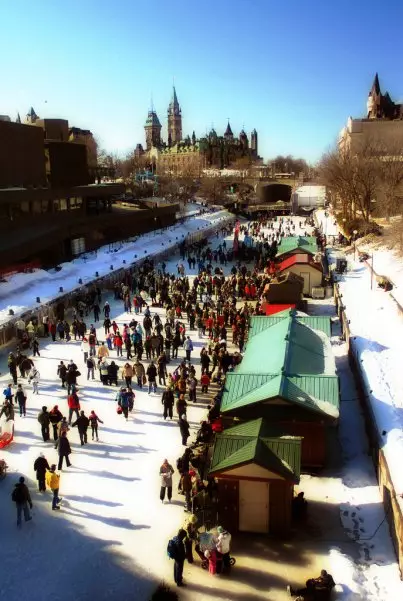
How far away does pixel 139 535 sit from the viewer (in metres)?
9.10

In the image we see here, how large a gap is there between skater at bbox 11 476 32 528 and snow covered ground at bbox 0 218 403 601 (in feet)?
0.60

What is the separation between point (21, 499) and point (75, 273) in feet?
68.1

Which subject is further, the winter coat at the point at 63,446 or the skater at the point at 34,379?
the skater at the point at 34,379

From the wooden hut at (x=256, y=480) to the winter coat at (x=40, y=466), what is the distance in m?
3.06

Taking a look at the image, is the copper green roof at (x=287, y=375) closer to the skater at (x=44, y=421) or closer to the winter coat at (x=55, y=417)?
the winter coat at (x=55, y=417)

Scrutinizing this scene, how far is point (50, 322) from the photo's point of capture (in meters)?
20.3

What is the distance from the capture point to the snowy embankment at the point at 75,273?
2306 cm

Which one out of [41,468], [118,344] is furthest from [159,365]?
[41,468]

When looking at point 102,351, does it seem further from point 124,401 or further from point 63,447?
point 63,447

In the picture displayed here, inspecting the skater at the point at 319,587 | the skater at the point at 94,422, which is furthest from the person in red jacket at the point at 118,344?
the skater at the point at 319,587

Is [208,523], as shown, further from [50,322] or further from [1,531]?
[50,322]

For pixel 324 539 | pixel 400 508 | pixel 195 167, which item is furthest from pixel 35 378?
pixel 195 167

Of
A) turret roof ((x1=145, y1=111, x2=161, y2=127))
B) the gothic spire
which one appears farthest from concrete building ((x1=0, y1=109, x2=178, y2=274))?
turret roof ((x1=145, y1=111, x2=161, y2=127))

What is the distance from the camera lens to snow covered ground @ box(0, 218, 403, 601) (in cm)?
798
